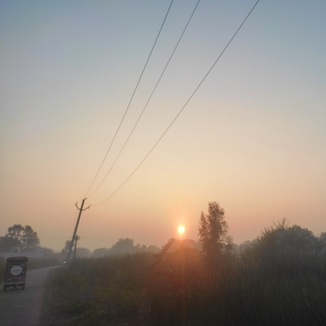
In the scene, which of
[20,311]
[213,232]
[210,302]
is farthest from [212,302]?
[213,232]

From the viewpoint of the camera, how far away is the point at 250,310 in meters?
6.94

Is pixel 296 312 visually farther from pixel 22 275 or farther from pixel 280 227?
pixel 280 227

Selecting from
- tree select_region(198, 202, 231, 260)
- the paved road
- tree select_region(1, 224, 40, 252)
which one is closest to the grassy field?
the paved road

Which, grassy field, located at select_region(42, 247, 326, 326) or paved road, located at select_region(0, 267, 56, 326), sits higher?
grassy field, located at select_region(42, 247, 326, 326)

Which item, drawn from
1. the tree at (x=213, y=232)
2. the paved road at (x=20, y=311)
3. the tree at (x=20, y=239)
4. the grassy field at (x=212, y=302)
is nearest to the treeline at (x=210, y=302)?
the grassy field at (x=212, y=302)

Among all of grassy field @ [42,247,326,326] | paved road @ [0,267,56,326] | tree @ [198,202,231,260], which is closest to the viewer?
grassy field @ [42,247,326,326]

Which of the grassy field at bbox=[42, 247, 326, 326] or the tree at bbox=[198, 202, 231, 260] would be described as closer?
the grassy field at bbox=[42, 247, 326, 326]

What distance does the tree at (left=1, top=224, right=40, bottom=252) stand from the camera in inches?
5197

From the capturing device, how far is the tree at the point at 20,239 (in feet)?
433

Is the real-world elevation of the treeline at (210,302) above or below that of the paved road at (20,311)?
above

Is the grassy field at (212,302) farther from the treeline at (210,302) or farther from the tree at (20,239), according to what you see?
the tree at (20,239)

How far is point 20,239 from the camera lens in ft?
475

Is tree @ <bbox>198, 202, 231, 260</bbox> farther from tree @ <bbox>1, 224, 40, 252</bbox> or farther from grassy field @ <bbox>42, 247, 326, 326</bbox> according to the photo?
tree @ <bbox>1, 224, 40, 252</bbox>

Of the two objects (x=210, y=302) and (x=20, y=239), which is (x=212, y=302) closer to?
(x=210, y=302)
